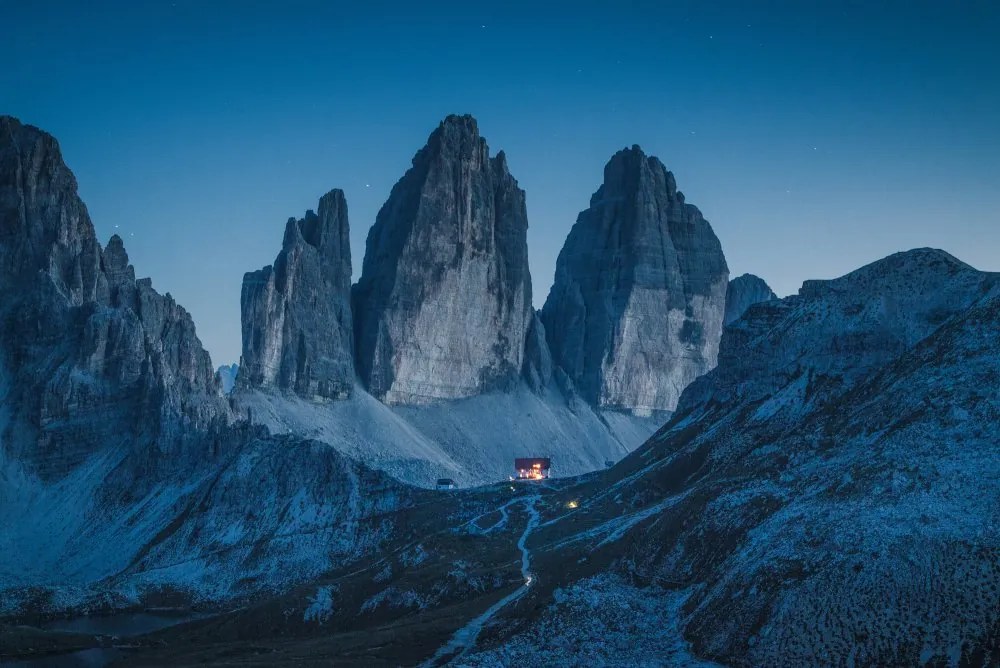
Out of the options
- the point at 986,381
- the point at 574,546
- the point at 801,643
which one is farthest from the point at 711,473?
the point at 801,643

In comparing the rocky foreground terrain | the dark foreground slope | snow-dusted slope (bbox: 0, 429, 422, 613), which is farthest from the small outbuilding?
the dark foreground slope

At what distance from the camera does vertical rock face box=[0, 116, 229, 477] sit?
125 metres

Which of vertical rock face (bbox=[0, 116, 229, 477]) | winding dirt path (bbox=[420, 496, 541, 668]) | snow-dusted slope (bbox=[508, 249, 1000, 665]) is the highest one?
vertical rock face (bbox=[0, 116, 229, 477])

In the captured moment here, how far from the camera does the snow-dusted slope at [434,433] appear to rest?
153875mm

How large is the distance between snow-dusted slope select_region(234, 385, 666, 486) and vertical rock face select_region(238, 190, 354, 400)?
4442 mm

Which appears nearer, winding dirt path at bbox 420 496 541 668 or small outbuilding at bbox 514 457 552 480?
winding dirt path at bbox 420 496 541 668

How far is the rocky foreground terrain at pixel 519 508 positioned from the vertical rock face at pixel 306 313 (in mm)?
11365

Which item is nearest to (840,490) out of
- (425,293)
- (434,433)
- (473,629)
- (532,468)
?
(473,629)

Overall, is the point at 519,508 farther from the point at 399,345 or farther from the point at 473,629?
the point at 399,345

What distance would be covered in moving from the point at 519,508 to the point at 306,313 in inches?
3228

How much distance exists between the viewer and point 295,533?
10231 cm

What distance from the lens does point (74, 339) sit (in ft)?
429

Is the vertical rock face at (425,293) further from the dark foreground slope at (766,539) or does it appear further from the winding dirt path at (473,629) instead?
the winding dirt path at (473,629)

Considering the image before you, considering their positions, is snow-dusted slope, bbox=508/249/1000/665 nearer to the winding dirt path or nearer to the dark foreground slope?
the dark foreground slope
